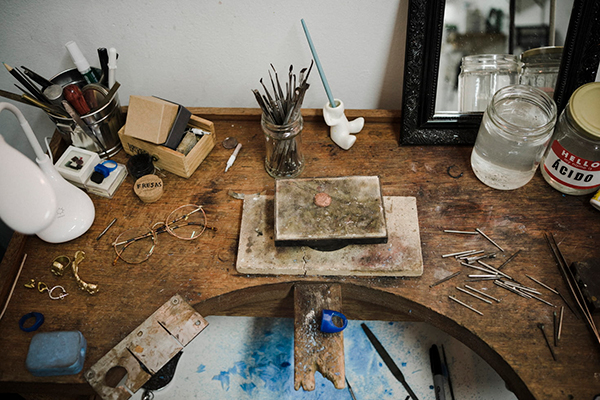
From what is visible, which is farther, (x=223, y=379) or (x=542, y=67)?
(x=223, y=379)

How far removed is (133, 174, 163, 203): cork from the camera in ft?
4.18

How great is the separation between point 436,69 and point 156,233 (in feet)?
3.20

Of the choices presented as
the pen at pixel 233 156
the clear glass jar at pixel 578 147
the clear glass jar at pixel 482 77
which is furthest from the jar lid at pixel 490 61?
the pen at pixel 233 156

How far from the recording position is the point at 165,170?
1373mm

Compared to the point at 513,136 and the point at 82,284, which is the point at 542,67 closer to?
the point at 513,136

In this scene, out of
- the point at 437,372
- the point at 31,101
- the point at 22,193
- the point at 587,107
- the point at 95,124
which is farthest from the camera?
the point at 437,372

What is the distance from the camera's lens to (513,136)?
116 cm

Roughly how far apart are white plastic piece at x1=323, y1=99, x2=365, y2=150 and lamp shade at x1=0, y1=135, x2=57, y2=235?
817 mm

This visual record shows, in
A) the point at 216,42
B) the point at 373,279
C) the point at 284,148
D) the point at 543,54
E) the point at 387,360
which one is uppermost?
the point at 216,42

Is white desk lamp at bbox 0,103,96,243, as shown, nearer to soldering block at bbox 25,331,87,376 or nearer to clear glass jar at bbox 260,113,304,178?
soldering block at bbox 25,331,87,376

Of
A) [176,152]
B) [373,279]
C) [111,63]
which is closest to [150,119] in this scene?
[176,152]

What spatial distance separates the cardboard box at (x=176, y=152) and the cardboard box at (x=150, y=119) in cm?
3

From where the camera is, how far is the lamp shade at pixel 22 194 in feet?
3.19

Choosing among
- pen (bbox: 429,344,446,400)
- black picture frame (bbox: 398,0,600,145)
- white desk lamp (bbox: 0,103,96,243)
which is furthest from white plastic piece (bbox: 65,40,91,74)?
pen (bbox: 429,344,446,400)
